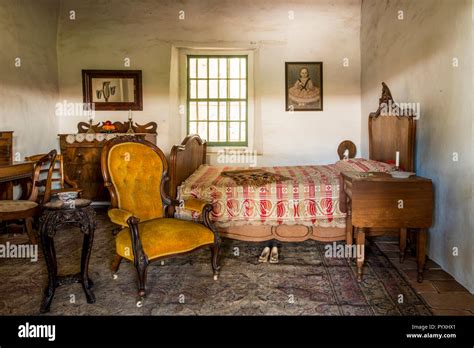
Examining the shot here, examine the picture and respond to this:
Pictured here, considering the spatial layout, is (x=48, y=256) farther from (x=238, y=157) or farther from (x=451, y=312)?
A: (x=238, y=157)

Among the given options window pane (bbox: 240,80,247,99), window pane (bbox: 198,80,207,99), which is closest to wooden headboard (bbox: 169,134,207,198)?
window pane (bbox: 198,80,207,99)

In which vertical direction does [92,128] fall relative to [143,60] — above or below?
below

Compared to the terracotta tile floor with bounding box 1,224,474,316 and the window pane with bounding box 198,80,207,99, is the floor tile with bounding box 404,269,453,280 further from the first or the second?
the window pane with bounding box 198,80,207,99

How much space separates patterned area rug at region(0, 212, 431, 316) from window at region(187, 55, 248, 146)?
121 inches

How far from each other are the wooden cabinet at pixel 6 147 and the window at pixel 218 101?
2.79m

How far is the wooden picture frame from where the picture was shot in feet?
20.5

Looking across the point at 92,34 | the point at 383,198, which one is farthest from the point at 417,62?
the point at 92,34

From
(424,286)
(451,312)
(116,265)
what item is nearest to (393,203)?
(424,286)

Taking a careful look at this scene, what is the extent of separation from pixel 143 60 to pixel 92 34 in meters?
0.96

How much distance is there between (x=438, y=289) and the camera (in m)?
2.90

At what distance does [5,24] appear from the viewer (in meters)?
4.84

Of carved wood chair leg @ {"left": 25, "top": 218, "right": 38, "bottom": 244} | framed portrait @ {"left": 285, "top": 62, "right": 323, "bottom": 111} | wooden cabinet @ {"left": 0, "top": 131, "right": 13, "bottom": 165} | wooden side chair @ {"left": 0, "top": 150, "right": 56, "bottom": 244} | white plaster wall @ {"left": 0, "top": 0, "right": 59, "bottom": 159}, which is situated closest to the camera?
wooden side chair @ {"left": 0, "top": 150, "right": 56, "bottom": 244}

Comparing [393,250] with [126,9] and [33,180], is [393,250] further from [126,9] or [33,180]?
[126,9]

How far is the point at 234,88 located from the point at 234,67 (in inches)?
14.1
